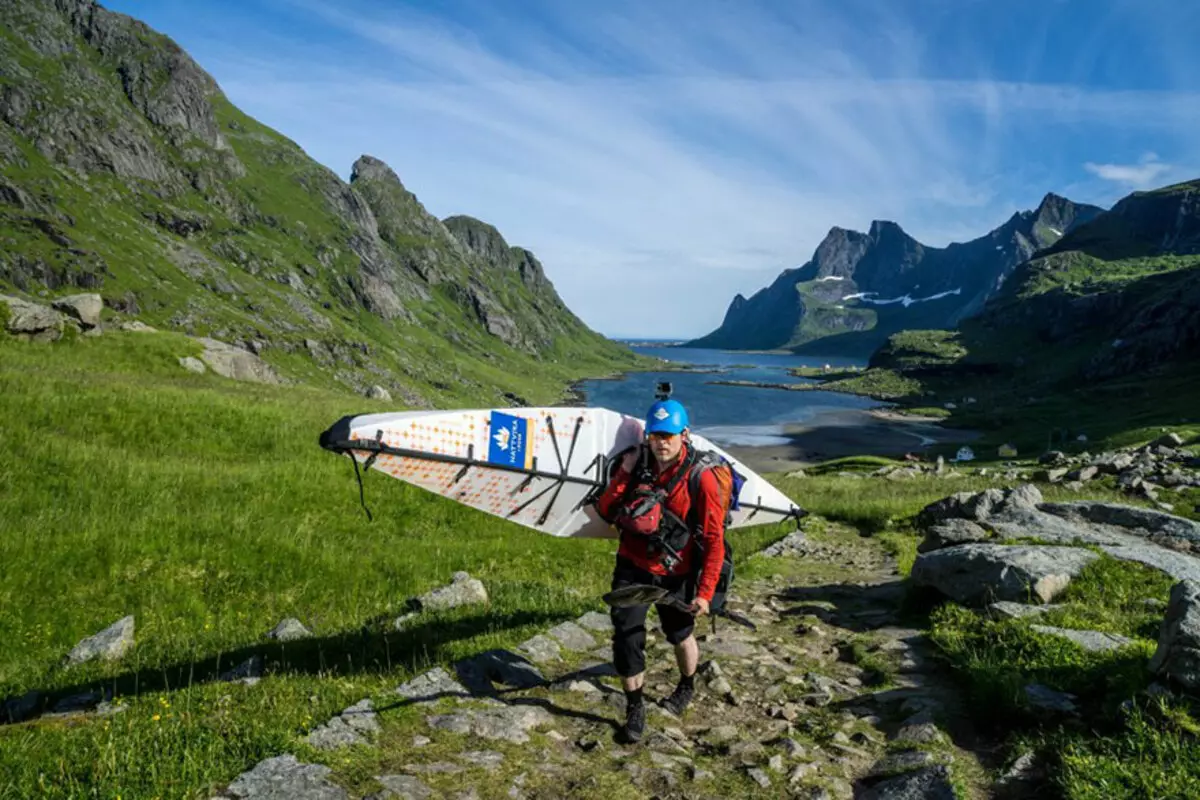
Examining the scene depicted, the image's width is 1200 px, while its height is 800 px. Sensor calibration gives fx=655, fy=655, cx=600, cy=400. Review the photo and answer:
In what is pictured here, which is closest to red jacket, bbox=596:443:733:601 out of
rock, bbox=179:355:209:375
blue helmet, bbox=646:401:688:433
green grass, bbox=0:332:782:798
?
blue helmet, bbox=646:401:688:433

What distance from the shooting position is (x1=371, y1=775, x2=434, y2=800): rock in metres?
4.73

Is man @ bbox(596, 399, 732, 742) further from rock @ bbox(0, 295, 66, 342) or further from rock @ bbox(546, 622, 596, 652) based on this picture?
rock @ bbox(0, 295, 66, 342)

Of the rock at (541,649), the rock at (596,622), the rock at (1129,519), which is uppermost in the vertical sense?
the rock at (1129,519)

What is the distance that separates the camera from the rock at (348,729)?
5335mm

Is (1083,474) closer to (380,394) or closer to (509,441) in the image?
(509,441)

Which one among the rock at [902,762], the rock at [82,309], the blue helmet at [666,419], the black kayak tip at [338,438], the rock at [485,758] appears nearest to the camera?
the rock at [485,758]

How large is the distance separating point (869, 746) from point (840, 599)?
19.5 ft

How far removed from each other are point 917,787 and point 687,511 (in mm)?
3125

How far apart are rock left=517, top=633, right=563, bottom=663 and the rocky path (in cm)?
2

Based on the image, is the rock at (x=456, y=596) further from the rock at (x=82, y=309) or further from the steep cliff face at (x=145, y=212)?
the steep cliff face at (x=145, y=212)

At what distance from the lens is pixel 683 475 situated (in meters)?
7.23

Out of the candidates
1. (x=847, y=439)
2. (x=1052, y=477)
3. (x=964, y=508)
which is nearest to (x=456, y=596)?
(x=964, y=508)

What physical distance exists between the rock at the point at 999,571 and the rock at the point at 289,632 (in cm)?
960

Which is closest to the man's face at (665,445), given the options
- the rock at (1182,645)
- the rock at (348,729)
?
the rock at (348,729)
